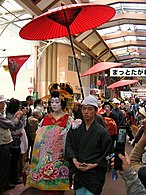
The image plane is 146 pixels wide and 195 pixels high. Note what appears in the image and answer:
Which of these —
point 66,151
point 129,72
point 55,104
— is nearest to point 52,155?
point 66,151

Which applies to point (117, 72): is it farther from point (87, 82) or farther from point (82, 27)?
point (82, 27)

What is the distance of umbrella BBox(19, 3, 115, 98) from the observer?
3.43m

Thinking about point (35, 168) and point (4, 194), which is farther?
point (4, 194)

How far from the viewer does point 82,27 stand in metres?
3.85

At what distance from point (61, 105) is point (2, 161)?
51.5 inches

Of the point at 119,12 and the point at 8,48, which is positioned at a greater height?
the point at 119,12

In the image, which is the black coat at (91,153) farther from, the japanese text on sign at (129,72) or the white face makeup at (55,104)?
the japanese text on sign at (129,72)

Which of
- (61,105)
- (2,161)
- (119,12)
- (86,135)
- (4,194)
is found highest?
(119,12)

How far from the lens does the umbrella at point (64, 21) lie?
3.43m

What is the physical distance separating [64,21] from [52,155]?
168 centimetres

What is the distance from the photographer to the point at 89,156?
2.89 m

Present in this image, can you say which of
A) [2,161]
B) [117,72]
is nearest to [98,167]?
[2,161]

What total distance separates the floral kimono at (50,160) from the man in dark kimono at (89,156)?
1.41 feet

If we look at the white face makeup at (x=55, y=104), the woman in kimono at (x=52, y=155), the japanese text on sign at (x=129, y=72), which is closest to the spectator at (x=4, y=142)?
the woman in kimono at (x=52, y=155)
